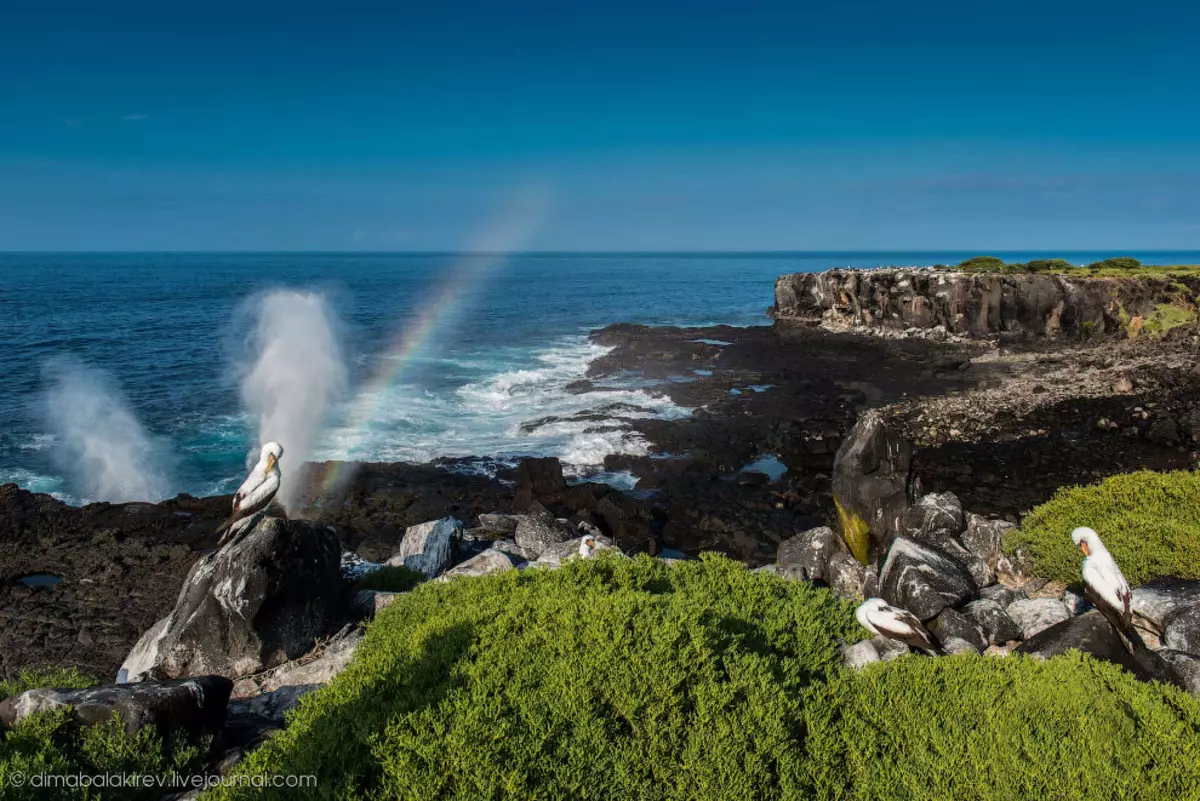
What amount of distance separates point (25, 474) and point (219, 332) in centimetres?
4686

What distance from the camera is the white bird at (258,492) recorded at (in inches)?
437

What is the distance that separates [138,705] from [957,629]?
38.5 feet

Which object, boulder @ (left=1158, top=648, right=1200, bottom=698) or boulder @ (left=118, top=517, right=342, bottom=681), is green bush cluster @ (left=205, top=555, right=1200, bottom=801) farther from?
boulder @ (left=118, top=517, right=342, bottom=681)

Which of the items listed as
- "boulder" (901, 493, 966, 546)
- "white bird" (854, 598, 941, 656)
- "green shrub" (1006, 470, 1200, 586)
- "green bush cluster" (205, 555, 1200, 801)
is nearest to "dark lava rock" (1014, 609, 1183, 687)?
"white bird" (854, 598, 941, 656)

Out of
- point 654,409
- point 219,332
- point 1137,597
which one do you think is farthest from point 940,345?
point 219,332

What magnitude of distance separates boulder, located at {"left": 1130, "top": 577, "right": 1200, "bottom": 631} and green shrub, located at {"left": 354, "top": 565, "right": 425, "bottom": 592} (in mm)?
12870

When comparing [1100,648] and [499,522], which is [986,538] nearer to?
[1100,648]

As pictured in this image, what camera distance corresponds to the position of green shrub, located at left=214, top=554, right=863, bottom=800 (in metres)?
5.62

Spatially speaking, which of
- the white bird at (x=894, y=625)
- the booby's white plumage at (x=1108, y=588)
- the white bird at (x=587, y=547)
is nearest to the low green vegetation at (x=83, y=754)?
the white bird at (x=587, y=547)

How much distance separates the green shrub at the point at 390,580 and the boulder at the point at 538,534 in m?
5.46

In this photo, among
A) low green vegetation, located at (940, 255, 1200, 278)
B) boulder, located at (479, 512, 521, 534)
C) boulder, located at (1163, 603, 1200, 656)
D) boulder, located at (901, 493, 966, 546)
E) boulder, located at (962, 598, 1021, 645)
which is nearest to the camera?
boulder, located at (1163, 603, 1200, 656)

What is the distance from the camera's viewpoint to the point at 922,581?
39.8ft

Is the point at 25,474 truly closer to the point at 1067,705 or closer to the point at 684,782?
the point at 684,782

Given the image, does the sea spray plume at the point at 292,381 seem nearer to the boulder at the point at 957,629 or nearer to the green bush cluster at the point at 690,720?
the green bush cluster at the point at 690,720
